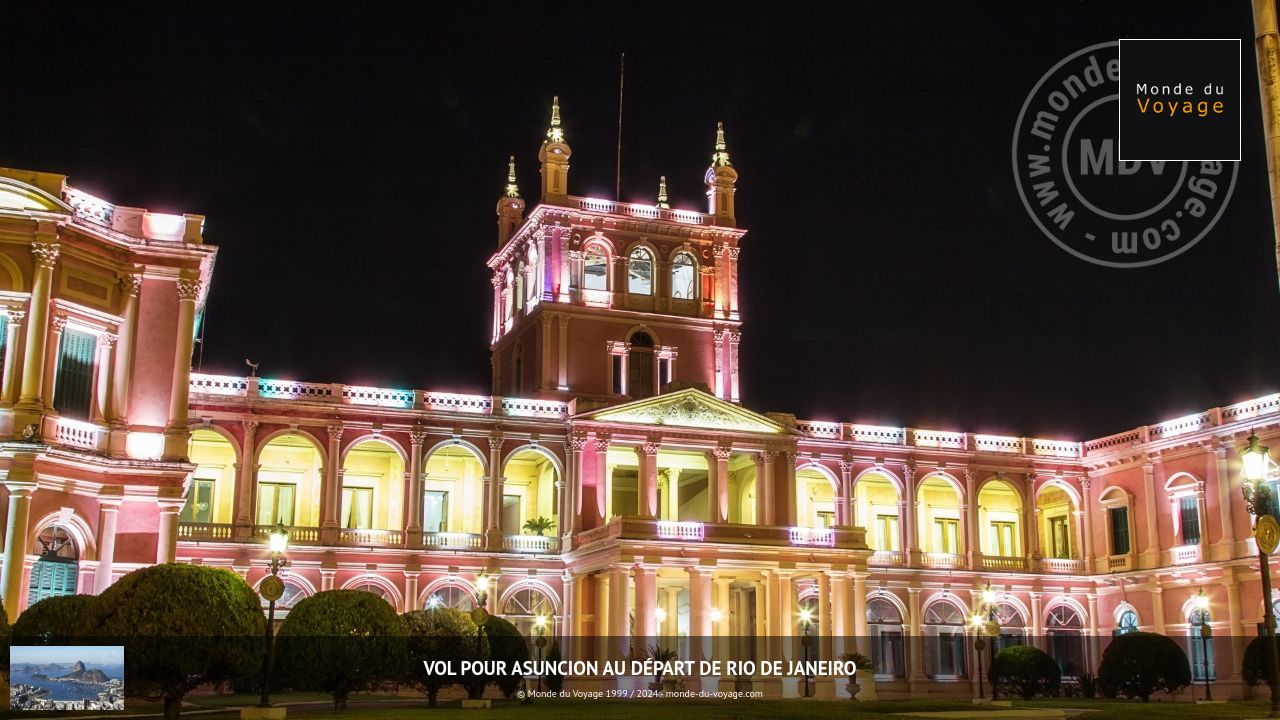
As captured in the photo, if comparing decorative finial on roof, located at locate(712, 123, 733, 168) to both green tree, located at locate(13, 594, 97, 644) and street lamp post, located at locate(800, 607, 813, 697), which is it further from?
green tree, located at locate(13, 594, 97, 644)

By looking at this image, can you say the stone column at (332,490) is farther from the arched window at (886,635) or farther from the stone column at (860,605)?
the arched window at (886,635)

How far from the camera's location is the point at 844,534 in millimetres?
48312

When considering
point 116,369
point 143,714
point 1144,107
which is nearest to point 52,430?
point 116,369

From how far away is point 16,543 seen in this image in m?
31.0

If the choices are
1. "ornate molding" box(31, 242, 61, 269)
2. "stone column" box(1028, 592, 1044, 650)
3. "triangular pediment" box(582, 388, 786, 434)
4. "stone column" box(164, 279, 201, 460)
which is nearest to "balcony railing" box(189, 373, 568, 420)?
"triangular pediment" box(582, 388, 786, 434)

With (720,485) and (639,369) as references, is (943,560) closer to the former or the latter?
(720,485)

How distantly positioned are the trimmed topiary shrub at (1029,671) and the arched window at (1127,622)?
8.99m

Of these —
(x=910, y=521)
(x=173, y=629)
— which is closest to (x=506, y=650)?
(x=173, y=629)

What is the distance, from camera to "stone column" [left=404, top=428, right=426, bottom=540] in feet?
161

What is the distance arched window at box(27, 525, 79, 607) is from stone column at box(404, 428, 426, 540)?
1674 centimetres

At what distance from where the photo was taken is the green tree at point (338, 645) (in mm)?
25812

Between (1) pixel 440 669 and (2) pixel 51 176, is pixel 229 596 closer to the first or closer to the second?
(1) pixel 440 669

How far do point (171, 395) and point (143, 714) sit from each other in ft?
35.5

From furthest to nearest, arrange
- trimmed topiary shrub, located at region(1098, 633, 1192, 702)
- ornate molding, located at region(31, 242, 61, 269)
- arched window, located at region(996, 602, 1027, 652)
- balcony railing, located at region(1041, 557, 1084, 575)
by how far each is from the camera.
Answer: balcony railing, located at region(1041, 557, 1084, 575)
arched window, located at region(996, 602, 1027, 652)
trimmed topiary shrub, located at region(1098, 633, 1192, 702)
ornate molding, located at region(31, 242, 61, 269)
